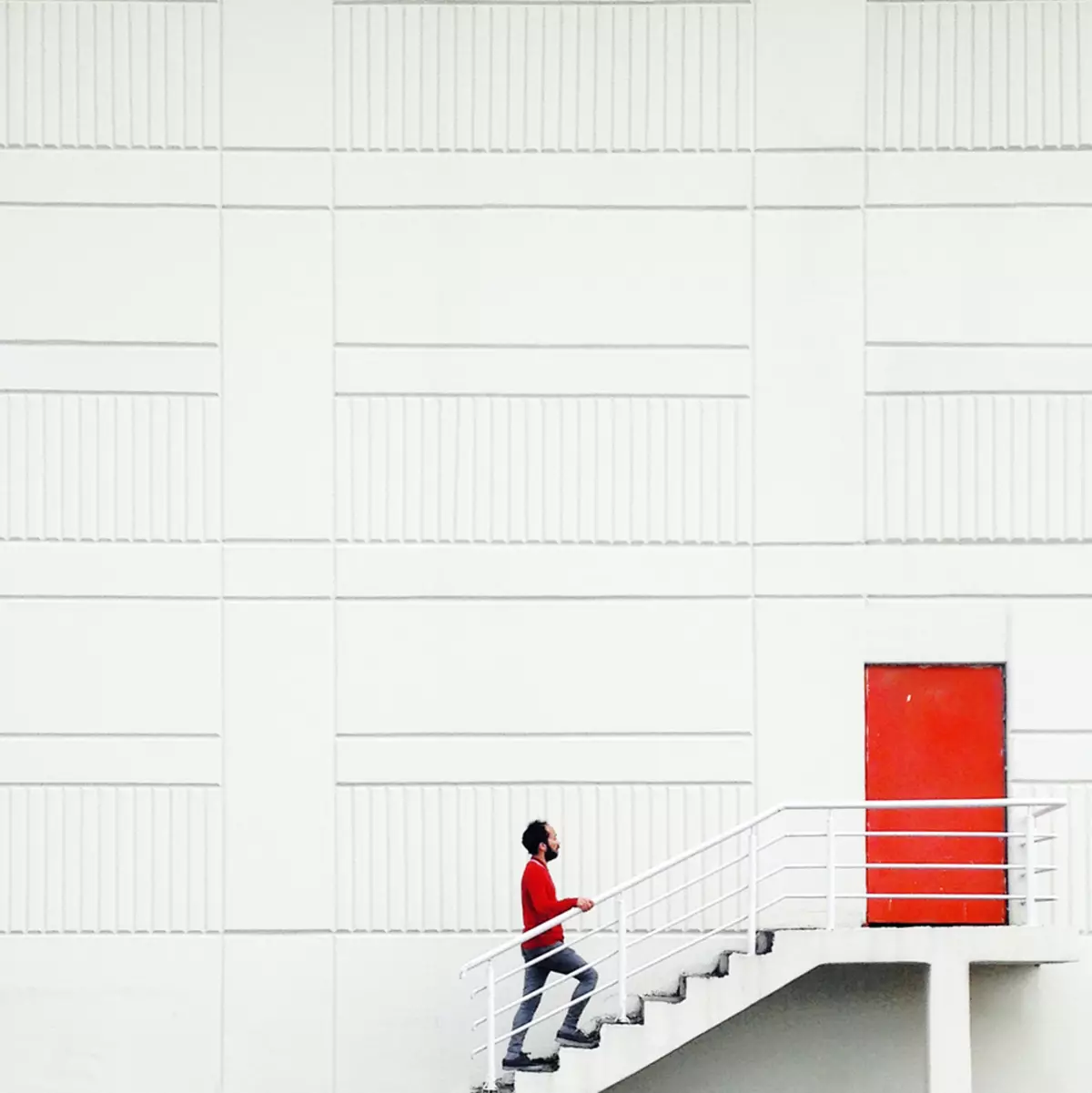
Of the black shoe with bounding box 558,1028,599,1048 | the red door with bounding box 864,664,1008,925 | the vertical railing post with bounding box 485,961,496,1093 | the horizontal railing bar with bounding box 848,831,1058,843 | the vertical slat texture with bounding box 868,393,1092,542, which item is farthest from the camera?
the vertical slat texture with bounding box 868,393,1092,542

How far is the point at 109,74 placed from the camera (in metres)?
14.9

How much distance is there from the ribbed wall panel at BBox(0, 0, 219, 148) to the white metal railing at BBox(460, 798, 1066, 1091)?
23.7ft

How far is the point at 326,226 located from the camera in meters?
14.9

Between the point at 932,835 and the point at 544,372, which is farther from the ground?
the point at 544,372

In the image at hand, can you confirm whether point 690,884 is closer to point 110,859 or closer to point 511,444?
point 511,444

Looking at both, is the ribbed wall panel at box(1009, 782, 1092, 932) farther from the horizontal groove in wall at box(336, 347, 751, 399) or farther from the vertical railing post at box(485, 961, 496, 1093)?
the vertical railing post at box(485, 961, 496, 1093)

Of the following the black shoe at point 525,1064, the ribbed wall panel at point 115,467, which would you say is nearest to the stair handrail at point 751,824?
the black shoe at point 525,1064

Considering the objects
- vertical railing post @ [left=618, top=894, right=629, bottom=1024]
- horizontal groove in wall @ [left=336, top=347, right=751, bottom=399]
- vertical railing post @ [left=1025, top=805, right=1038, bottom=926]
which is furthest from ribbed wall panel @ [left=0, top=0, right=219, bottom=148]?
vertical railing post @ [left=1025, top=805, right=1038, bottom=926]

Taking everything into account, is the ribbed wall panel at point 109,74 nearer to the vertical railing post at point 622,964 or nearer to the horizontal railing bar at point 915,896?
the vertical railing post at point 622,964

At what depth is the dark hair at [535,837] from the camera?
13.4 meters

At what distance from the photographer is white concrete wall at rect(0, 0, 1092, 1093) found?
14688 mm

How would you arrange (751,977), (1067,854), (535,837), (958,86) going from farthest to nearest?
1. (958,86)
2. (1067,854)
3. (535,837)
4. (751,977)

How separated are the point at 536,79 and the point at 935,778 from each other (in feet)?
22.4

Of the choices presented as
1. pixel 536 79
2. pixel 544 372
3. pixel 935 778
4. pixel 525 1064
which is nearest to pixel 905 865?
pixel 935 778
